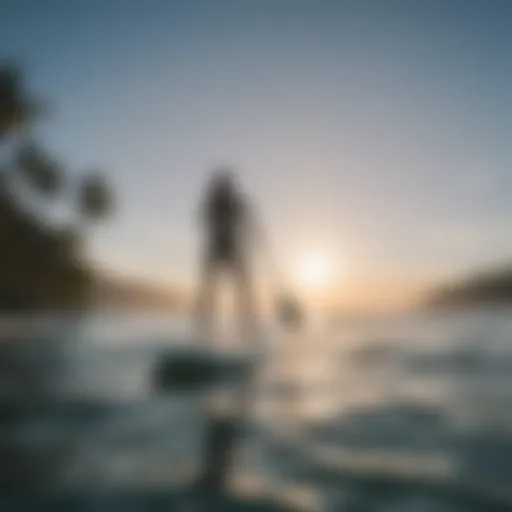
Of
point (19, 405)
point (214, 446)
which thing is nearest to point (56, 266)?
point (19, 405)

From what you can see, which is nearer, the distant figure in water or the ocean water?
the ocean water

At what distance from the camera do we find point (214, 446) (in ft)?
21.8

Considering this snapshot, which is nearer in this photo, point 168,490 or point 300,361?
point 168,490

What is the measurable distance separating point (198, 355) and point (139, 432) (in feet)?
17.5

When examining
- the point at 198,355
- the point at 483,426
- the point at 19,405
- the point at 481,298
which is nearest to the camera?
the point at 483,426

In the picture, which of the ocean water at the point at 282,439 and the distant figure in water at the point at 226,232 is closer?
the ocean water at the point at 282,439

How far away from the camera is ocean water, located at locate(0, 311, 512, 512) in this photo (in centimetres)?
493

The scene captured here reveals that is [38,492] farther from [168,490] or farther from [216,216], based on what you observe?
[216,216]

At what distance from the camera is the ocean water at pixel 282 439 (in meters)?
4.93

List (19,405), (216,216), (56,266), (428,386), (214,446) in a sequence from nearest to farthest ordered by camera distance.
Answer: (214,446) < (19,405) < (428,386) < (56,266) < (216,216)

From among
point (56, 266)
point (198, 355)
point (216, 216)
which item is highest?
point (216, 216)

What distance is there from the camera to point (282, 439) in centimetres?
697

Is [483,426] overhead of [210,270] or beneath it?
beneath

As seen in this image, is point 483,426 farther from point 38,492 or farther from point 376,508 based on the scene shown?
point 38,492
